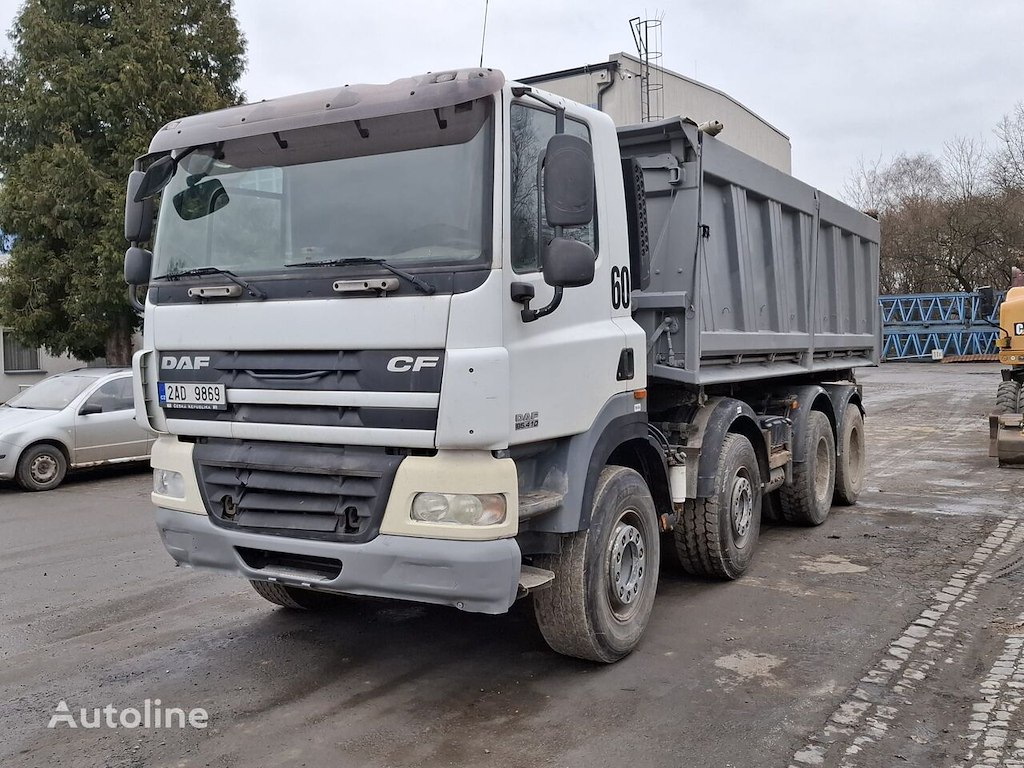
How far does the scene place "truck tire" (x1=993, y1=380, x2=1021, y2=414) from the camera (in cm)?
1295

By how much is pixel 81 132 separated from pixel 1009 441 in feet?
54.2

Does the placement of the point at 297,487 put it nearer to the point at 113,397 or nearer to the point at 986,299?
the point at 113,397

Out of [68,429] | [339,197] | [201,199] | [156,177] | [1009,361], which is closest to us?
[339,197]

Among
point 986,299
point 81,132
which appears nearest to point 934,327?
point 986,299

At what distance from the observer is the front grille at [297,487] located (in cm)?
415

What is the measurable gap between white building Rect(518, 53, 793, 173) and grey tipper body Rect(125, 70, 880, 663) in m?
2.21

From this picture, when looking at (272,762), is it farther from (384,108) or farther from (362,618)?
(384,108)

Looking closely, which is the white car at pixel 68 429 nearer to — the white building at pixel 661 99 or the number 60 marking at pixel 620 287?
the white building at pixel 661 99

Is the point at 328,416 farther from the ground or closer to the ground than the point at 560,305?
closer to the ground

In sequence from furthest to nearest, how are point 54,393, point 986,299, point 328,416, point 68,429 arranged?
point 986,299
point 54,393
point 68,429
point 328,416

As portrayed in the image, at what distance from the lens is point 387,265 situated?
4.11 meters

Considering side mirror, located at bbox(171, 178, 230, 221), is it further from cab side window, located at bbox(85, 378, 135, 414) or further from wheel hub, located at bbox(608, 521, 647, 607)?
cab side window, located at bbox(85, 378, 135, 414)

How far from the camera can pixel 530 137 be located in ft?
14.3

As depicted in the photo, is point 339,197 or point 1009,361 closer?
point 339,197
